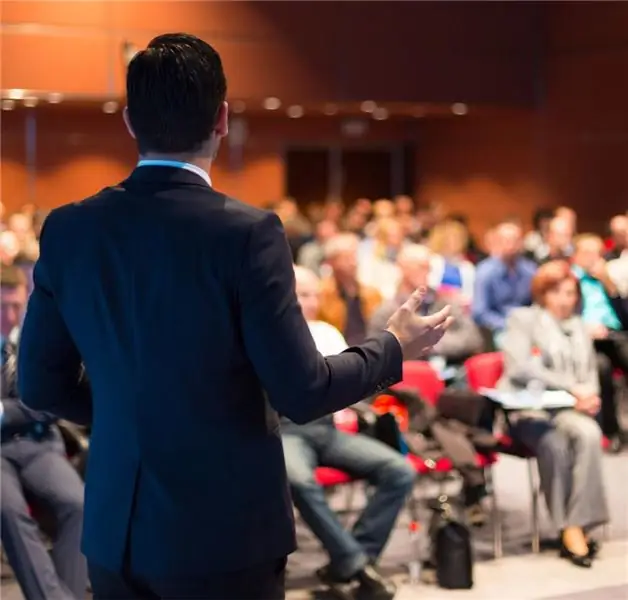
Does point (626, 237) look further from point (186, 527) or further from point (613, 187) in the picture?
point (186, 527)

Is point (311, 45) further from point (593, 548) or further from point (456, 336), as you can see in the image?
point (593, 548)

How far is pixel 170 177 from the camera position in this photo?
169 cm

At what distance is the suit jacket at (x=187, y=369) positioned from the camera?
1611 mm

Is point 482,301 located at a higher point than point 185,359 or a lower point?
lower

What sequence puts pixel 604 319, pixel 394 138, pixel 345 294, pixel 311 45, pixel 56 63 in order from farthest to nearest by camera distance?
1. pixel 394 138
2. pixel 311 45
3. pixel 56 63
4. pixel 604 319
5. pixel 345 294

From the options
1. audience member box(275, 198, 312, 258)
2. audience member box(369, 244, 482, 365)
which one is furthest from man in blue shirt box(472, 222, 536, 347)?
audience member box(275, 198, 312, 258)

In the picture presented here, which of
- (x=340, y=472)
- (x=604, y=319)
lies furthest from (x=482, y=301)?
(x=340, y=472)

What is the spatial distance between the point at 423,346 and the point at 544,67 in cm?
1268

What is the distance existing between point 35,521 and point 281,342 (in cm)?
295

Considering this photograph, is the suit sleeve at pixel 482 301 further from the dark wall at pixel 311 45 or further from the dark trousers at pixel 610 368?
the dark wall at pixel 311 45

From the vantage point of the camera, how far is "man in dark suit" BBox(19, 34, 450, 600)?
5.29 feet

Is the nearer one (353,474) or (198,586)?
(198,586)

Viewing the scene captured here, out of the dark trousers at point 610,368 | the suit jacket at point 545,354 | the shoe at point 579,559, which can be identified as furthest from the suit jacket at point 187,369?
the dark trousers at point 610,368

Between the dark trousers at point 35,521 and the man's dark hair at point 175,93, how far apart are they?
2769 mm
